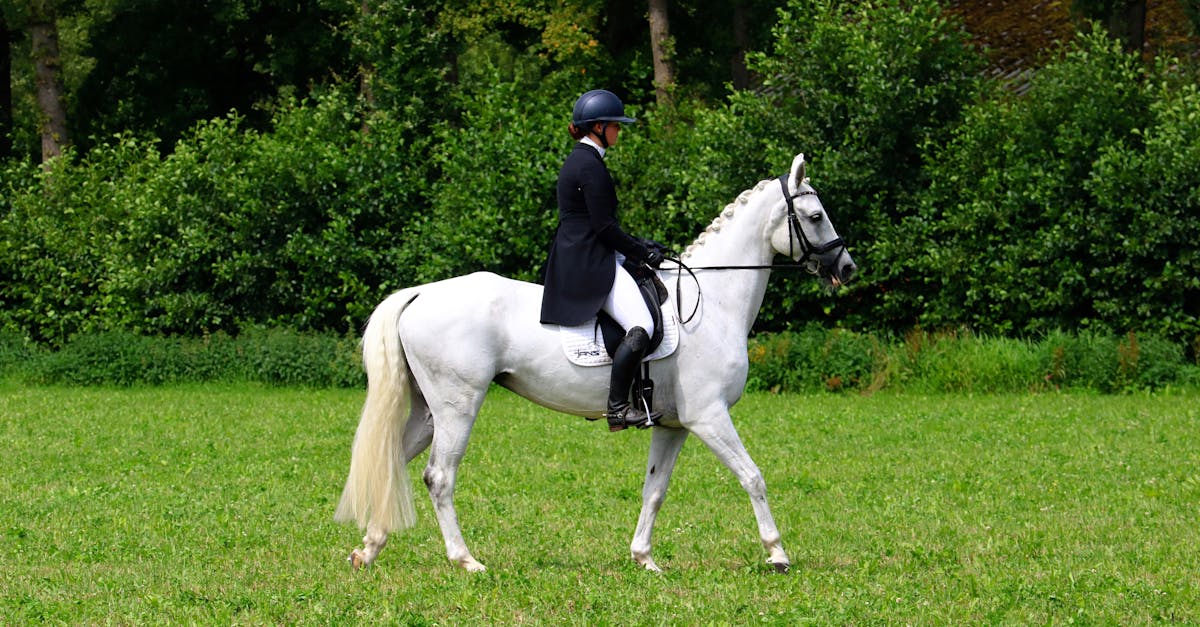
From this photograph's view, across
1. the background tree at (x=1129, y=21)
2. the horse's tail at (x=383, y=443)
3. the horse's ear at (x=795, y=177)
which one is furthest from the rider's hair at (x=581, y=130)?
the background tree at (x=1129, y=21)

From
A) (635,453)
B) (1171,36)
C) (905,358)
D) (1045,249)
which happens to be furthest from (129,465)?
(1171,36)

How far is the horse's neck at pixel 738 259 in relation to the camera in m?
9.73

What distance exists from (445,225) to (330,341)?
2950 mm

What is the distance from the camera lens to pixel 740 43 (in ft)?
119

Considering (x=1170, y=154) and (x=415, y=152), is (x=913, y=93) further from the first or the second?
(x=415, y=152)

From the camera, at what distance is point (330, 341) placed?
26375 millimetres

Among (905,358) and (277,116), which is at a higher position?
(277,116)

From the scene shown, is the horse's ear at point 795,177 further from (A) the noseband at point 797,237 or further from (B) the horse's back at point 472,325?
(B) the horse's back at point 472,325

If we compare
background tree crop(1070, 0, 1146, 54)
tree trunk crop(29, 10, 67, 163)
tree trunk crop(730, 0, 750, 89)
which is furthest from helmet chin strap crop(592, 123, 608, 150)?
tree trunk crop(730, 0, 750, 89)

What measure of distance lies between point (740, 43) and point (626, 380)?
91.9 ft

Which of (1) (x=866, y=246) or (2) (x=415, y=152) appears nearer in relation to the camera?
(1) (x=866, y=246)

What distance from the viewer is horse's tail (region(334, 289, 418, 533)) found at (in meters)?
9.38

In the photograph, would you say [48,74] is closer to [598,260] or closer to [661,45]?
[661,45]

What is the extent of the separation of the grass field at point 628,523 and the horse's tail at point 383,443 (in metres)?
0.39
